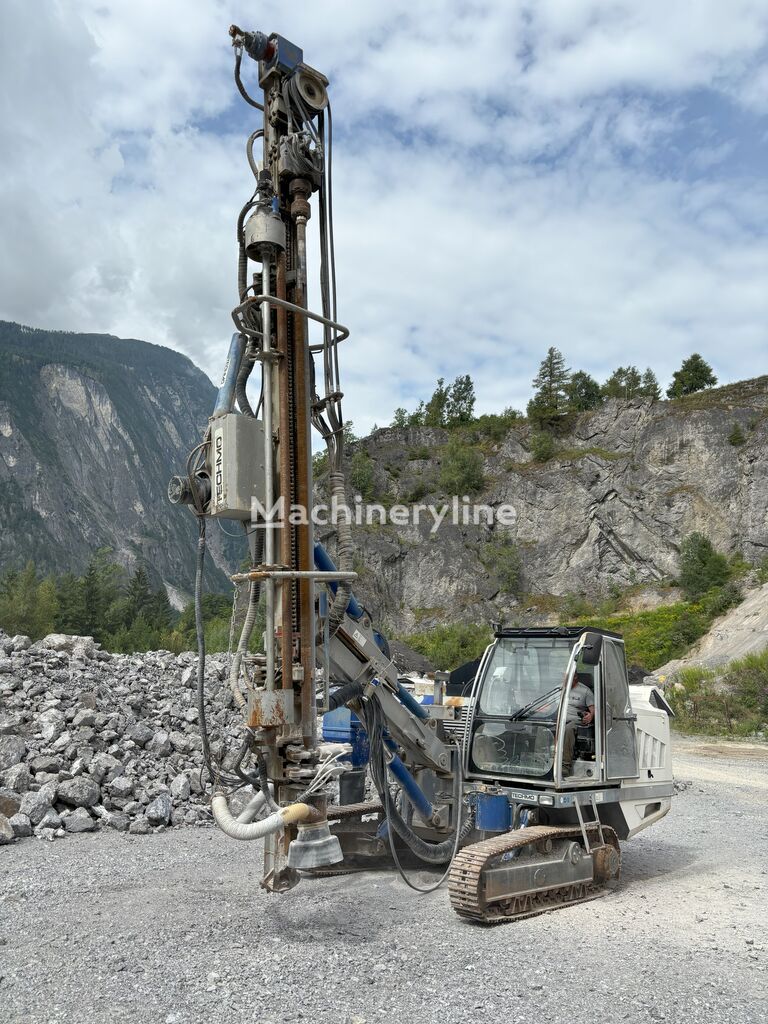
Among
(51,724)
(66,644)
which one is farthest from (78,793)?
(66,644)

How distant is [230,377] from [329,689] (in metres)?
2.24

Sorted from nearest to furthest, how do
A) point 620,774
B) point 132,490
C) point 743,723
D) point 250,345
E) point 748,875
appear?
point 250,345
point 620,774
point 748,875
point 743,723
point 132,490

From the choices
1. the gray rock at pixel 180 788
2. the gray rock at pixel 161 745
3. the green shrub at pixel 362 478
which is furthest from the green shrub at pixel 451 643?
the gray rock at pixel 180 788

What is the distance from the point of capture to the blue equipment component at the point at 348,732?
23.5ft

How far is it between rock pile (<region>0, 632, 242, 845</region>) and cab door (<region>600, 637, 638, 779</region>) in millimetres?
4700

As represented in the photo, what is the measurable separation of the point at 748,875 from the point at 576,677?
2.60 meters

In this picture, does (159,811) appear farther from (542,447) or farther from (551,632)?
(542,447)

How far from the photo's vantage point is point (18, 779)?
29.0ft

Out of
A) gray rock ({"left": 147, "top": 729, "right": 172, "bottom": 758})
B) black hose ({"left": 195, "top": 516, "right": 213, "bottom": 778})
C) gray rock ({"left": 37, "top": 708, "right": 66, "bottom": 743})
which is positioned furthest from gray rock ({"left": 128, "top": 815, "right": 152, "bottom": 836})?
black hose ({"left": 195, "top": 516, "right": 213, "bottom": 778})

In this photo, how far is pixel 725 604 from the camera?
3966cm

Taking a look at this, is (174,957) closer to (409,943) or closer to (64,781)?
(409,943)

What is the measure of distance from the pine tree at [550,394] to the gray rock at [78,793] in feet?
183

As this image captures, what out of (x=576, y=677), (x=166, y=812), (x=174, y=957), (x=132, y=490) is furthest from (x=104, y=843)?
(x=132, y=490)

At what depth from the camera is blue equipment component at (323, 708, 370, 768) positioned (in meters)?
7.16
